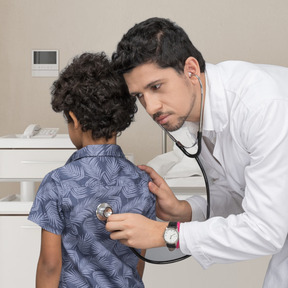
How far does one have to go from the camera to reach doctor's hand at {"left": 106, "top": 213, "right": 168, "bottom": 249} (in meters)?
1.06

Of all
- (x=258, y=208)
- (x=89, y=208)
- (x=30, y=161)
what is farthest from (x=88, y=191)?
(x=30, y=161)

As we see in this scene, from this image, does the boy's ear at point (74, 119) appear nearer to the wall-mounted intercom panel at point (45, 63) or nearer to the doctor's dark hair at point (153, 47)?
the doctor's dark hair at point (153, 47)

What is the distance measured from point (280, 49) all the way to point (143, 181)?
1952mm

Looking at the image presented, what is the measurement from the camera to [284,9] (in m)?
2.90

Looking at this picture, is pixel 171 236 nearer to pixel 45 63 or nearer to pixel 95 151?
pixel 95 151

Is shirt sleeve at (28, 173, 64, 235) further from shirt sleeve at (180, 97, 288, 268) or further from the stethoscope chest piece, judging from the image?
shirt sleeve at (180, 97, 288, 268)

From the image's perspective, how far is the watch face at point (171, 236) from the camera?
1.06 m

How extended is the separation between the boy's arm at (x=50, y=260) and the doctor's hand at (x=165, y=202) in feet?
0.91

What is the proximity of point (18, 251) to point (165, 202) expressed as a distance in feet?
2.73

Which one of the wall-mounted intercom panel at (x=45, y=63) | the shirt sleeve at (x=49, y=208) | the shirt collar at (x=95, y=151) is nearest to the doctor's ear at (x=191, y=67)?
the shirt collar at (x=95, y=151)

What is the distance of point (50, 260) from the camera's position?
3.93 feet

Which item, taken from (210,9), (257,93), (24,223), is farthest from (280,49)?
(257,93)

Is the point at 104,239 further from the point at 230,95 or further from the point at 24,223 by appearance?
the point at 24,223

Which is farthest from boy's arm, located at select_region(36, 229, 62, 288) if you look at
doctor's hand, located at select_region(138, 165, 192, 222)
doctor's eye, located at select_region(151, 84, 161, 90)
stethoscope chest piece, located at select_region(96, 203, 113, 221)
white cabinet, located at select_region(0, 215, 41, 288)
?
white cabinet, located at select_region(0, 215, 41, 288)
